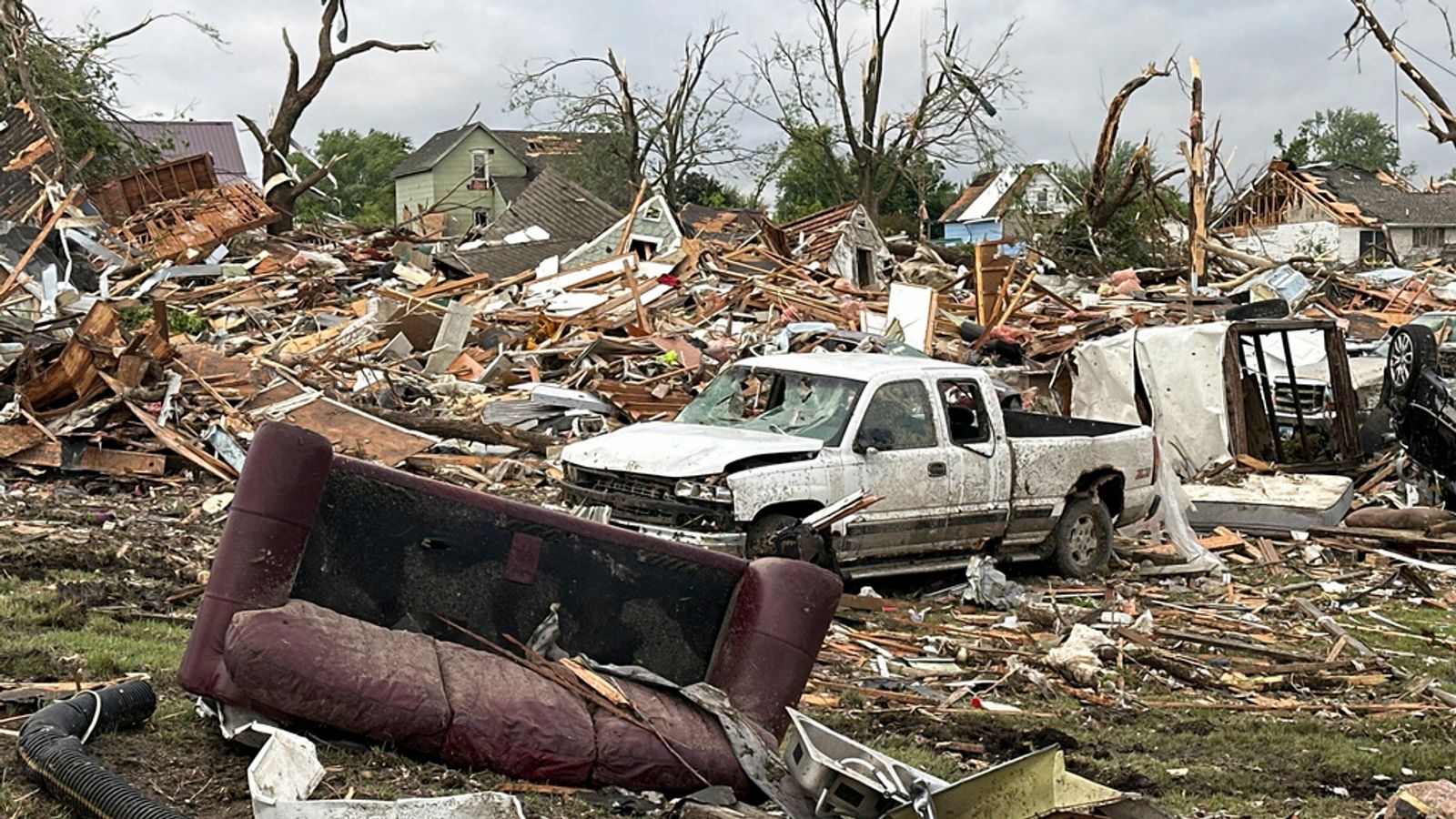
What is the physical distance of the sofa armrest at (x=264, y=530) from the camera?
566 cm

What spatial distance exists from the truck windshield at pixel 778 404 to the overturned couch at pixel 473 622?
4573mm

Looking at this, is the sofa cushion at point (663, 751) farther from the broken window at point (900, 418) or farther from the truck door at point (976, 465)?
the truck door at point (976, 465)

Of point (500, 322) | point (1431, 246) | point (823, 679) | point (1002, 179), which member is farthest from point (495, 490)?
point (1002, 179)

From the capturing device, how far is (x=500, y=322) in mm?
23047

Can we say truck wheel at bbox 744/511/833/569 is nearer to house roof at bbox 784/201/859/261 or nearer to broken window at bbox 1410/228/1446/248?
house roof at bbox 784/201/859/261

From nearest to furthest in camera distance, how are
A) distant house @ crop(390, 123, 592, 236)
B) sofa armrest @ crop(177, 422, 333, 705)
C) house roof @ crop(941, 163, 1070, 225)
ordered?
sofa armrest @ crop(177, 422, 333, 705) → house roof @ crop(941, 163, 1070, 225) → distant house @ crop(390, 123, 592, 236)

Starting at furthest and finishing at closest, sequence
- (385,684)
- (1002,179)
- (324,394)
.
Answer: (1002,179) → (324,394) → (385,684)

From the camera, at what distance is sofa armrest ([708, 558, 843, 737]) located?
6.15 metres

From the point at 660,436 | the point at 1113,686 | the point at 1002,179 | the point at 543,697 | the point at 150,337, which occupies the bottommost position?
the point at 1113,686

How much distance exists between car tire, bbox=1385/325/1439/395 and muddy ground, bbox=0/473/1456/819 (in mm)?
7531

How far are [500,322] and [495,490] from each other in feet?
28.2

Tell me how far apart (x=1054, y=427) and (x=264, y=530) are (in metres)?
8.77

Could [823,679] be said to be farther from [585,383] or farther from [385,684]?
[585,383]

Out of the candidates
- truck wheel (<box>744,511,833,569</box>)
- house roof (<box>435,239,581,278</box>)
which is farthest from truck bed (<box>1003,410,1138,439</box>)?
house roof (<box>435,239,581,278</box>)
